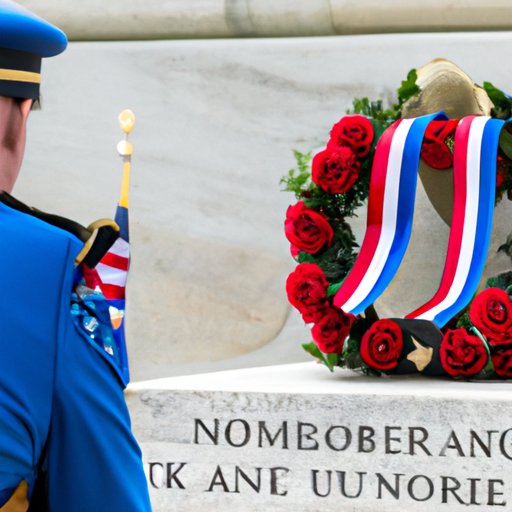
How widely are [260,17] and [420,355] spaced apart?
6.82ft

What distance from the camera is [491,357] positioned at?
9.05ft

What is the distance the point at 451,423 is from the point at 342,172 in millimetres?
715

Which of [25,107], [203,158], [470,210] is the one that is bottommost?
[25,107]

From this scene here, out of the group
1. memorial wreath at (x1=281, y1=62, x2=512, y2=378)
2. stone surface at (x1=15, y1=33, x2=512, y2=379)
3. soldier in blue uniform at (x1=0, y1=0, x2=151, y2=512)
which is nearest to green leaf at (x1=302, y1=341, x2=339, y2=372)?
memorial wreath at (x1=281, y1=62, x2=512, y2=378)

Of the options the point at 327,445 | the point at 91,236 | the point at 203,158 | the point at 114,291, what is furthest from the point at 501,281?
the point at 91,236

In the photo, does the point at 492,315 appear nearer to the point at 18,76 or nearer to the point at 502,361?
the point at 502,361

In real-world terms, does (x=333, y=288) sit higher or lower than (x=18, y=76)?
lower

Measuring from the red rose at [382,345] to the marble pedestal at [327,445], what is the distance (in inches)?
3.6

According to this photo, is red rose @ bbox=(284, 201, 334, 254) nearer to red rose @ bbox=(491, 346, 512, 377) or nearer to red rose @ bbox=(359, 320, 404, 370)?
red rose @ bbox=(359, 320, 404, 370)

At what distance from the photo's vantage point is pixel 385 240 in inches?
116

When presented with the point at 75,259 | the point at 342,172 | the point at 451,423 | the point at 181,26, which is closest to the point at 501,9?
the point at 181,26

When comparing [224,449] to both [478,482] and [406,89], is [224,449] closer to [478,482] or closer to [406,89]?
[478,482]

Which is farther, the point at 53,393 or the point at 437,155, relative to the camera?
the point at 437,155

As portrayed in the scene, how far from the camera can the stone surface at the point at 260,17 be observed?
14.1ft
